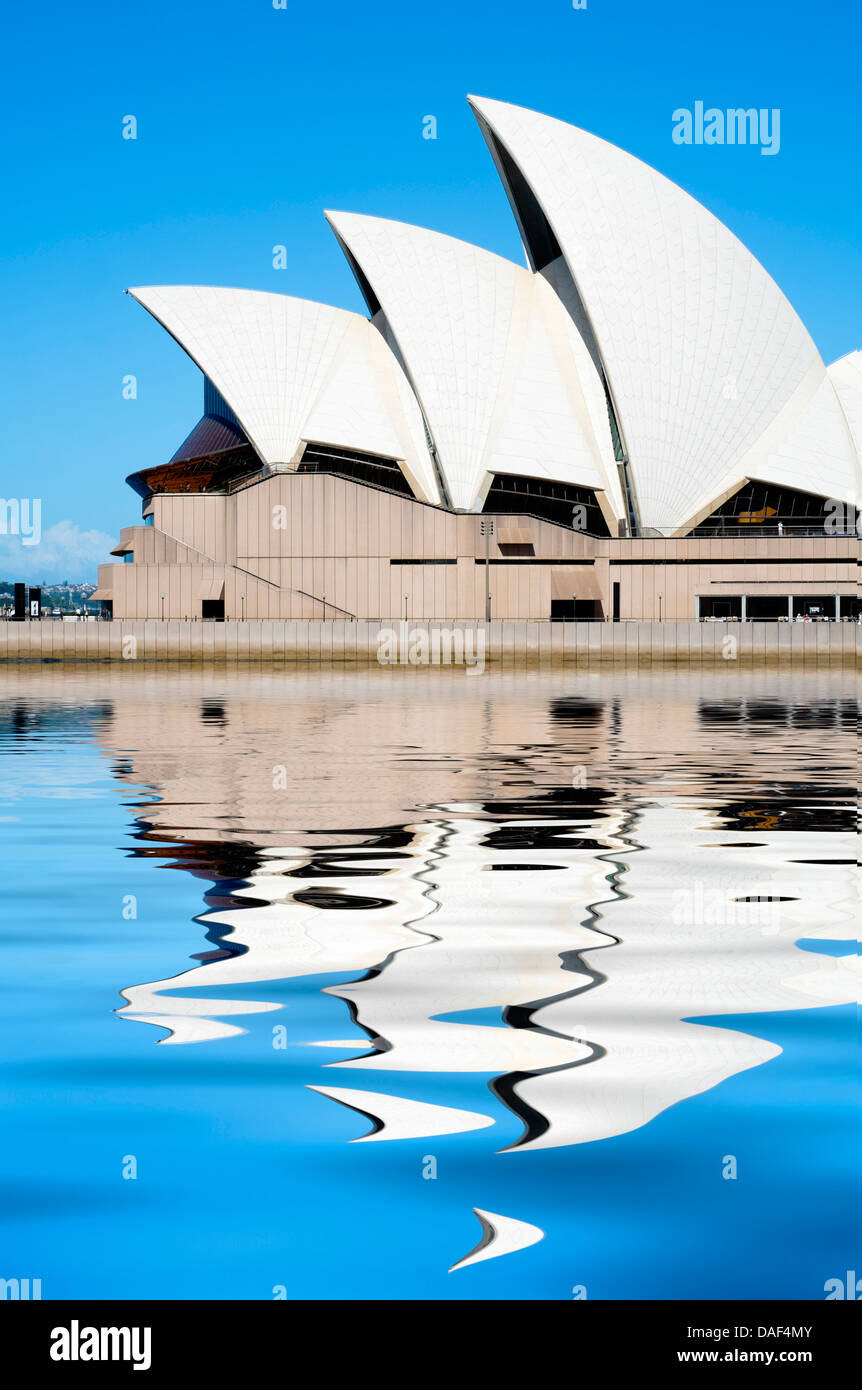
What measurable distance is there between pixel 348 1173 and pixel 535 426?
2298 inches

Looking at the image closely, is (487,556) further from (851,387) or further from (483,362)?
(851,387)

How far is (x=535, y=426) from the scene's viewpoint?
197 ft

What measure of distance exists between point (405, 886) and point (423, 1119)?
3930mm

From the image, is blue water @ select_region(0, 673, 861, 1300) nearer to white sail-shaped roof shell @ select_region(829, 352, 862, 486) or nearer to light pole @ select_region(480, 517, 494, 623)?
light pole @ select_region(480, 517, 494, 623)

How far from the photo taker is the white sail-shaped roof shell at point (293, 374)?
59219 mm

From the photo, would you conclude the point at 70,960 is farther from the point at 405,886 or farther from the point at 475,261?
the point at 475,261

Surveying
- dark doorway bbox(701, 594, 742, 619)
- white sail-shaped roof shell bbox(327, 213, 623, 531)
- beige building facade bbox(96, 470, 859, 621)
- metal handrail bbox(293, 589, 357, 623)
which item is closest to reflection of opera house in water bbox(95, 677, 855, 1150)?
metal handrail bbox(293, 589, 357, 623)

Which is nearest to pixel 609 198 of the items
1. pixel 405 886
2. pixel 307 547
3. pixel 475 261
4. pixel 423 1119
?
pixel 475 261

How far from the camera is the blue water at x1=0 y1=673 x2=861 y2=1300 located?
2.83 meters

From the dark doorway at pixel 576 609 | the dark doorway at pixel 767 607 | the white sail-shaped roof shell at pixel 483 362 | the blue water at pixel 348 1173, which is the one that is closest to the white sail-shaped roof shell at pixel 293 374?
the white sail-shaped roof shell at pixel 483 362

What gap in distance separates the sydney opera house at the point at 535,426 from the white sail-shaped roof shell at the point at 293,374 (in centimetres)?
10

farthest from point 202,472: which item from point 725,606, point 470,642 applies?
point 725,606

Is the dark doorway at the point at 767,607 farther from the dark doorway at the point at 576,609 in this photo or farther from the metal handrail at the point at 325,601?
the metal handrail at the point at 325,601
